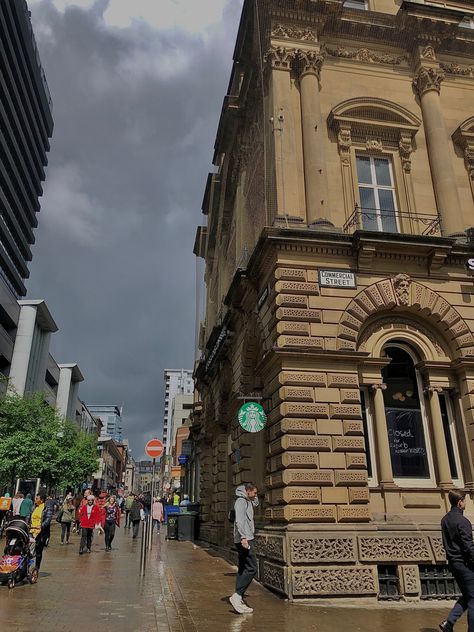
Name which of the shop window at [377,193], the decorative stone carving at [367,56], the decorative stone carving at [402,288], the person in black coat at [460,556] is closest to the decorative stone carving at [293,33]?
the decorative stone carving at [367,56]

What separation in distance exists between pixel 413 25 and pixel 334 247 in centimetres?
898

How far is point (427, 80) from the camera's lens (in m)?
16.5

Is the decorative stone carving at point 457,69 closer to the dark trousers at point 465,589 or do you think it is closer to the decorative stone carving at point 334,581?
the decorative stone carving at point 334,581

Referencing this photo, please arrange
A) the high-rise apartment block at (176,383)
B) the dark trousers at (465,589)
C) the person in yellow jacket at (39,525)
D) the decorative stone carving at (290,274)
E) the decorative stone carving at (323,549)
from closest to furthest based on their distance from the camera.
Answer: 1. the dark trousers at (465,589)
2. the decorative stone carving at (323,549)
3. the person in yellow jacket at (39,525)
4. the decorative stone carving at (290,274)
5. the high-rise apartment block at (176,383)

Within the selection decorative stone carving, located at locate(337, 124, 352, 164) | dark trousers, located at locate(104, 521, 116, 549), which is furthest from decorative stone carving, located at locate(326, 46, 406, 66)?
dark trousers, located at locate(104, 521, 116, 549)

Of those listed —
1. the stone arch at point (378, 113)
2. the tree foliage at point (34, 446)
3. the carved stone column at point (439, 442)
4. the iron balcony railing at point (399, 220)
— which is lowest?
the carved stone column at point (439, 442)

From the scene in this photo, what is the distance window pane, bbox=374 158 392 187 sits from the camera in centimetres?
1595

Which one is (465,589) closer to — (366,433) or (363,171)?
(366,433)

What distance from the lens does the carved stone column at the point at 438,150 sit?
15.0 metres

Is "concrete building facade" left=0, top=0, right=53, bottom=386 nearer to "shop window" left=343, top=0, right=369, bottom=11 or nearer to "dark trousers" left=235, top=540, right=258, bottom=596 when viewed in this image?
"shop window" left=343, top=0, right=369, bottom=11

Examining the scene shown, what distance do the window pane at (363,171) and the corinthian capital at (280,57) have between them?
356 centimetres

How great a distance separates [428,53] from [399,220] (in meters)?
6.12

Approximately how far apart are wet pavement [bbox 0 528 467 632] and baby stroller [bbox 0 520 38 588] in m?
0.24

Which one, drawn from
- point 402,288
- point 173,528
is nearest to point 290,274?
point 402,288
